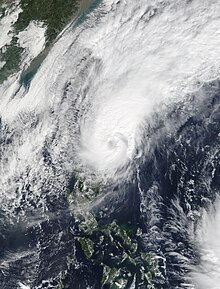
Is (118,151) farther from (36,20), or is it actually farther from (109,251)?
(36,20)

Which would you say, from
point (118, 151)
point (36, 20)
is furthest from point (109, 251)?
point (36, 20)

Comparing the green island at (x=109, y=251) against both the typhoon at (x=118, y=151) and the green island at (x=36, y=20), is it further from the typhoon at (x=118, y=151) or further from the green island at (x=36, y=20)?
the green island at (x=36, y=20)

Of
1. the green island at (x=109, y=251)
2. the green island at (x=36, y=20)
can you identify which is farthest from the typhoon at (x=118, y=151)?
the green island at (x=36, y=20)

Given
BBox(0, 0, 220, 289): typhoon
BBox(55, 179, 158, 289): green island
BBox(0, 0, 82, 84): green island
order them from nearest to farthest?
1. BBox(0, 0, 220, 289): typhoon
2. BBox(55, 179, 158, 289): green island
3. BBox(0, 0, 82, 84): green island

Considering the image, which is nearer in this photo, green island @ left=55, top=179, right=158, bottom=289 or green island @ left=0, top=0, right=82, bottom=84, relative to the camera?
green island @ left=55, top=179, right=158, bottom=289

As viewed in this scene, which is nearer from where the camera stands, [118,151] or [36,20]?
[118,151]

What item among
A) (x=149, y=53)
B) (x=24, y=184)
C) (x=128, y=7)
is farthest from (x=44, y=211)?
(x=128, y=7)

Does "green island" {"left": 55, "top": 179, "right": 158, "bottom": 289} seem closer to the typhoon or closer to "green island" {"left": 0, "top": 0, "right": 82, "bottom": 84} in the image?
the typhoon

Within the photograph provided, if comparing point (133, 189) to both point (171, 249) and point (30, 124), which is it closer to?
point (171, 249)

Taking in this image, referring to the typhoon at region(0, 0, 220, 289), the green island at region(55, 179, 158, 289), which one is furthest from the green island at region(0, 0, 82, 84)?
the green island at region(55, 179, 158, 289)

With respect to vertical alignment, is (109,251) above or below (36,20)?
below
